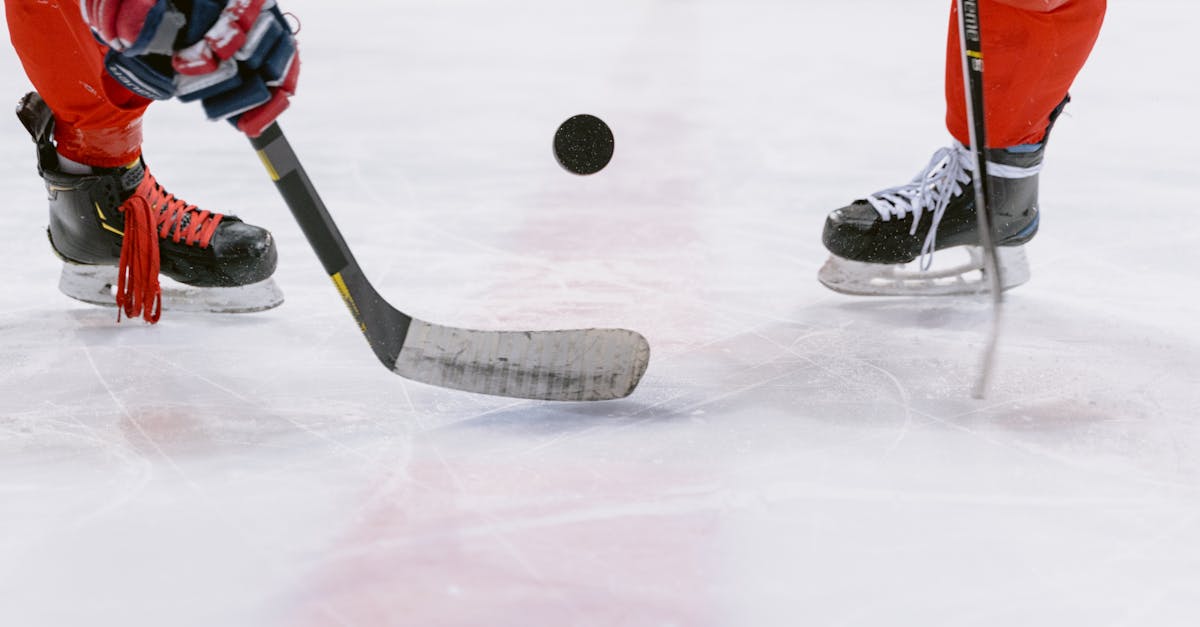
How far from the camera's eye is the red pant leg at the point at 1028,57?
5.04 ft

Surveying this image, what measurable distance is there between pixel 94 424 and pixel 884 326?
941 mm

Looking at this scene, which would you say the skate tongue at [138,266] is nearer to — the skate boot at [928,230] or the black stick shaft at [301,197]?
the black stick shaft at [301,197]

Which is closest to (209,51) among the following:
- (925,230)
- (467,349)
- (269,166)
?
(269,166)

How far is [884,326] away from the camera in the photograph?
154cm

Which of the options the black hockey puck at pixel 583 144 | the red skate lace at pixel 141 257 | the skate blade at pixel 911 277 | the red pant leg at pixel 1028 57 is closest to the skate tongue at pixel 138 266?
the red skate lace at pixel 141 257

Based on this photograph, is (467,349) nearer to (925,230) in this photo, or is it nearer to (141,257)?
(141,257)

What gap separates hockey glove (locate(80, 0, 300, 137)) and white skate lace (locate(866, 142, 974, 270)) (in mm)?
865

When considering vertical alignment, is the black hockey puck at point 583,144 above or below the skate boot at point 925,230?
above

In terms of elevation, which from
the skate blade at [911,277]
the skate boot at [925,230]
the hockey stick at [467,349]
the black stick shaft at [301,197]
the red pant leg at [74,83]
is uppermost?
the red pant leg at [74,83]

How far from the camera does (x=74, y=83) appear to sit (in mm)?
1453

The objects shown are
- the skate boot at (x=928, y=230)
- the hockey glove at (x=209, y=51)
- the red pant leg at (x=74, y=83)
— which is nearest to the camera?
the hockey glove at (x=209, y=51)

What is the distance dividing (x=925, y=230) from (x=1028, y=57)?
0.26m

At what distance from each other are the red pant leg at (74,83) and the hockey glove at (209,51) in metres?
0.29

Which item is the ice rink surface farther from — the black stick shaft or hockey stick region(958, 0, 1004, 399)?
the black stick shaft
